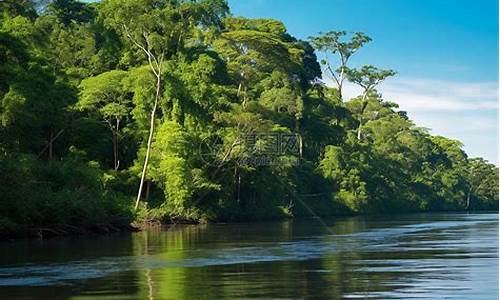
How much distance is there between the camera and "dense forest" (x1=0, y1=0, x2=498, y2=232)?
122 ft

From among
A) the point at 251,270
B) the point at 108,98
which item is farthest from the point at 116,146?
the point at 251,270

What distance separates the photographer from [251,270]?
695 inches

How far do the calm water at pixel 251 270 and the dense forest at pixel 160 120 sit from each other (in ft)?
29.3

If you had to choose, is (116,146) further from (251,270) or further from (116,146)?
(251,270)

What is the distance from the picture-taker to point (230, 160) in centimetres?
5269

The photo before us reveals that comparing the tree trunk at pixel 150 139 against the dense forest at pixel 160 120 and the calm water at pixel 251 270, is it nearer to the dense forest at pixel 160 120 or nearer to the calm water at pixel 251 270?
the dense forest at pixel 160 120

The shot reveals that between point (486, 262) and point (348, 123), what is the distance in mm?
67235

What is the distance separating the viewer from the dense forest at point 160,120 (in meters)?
37.3

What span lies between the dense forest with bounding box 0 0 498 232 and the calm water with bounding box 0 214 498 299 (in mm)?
8924

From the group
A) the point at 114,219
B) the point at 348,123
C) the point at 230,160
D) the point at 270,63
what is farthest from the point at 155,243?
the point at 348,123

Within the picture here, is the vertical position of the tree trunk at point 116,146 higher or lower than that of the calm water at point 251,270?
higher

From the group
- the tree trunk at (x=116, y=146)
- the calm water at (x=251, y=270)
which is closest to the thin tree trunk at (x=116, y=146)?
the tree trunk at (x=116, y=146)

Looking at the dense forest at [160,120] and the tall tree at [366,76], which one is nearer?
the dense forest at [160,120]

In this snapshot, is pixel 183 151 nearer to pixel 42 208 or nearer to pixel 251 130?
pixel 251 130
